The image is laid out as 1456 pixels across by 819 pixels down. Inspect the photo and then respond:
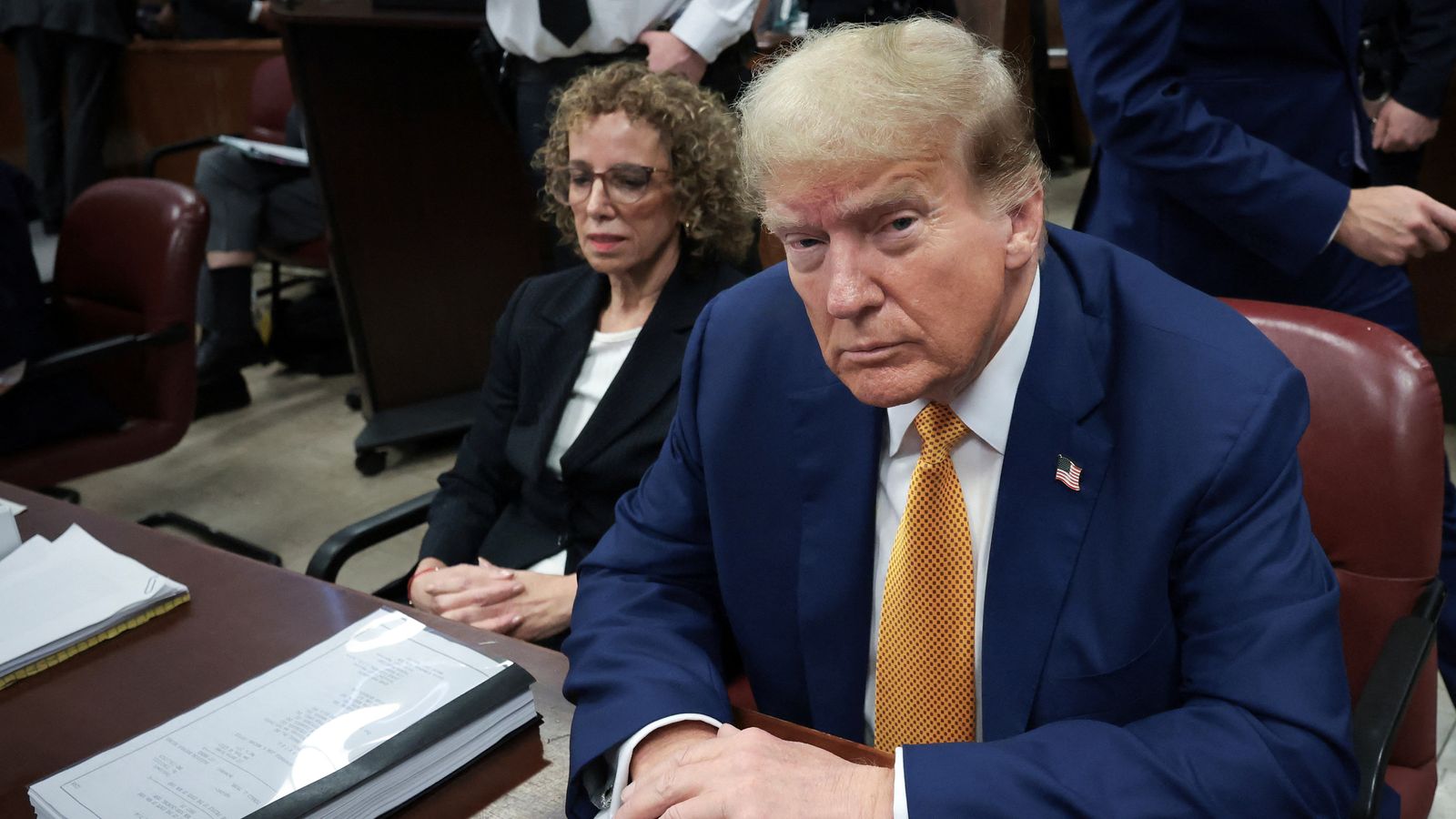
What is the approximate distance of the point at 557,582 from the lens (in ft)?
5.83

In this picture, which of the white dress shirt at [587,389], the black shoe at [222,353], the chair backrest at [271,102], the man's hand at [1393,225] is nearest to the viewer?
the man's hand at [1393,225]

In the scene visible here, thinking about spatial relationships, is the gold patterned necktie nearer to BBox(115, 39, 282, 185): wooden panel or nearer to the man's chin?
the man's chin

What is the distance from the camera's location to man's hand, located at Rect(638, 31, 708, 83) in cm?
270

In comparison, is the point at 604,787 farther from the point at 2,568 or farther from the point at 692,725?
the point at 2,568

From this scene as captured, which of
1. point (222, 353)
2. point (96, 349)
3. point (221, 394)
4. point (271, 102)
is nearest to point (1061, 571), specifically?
point (96, 349)

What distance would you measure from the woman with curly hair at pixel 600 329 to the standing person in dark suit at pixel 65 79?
15.4 ft

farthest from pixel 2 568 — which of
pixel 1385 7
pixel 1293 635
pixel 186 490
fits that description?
pixel 1385 7

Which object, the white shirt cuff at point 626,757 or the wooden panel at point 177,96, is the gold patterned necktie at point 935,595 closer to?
the white shirt cuff at point 626,757

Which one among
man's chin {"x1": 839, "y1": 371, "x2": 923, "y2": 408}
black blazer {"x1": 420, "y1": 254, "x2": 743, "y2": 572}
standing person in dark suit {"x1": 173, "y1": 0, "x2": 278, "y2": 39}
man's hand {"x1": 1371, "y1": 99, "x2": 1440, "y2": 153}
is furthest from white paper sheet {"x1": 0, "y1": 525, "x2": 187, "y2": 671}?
standing person in dark suit {"x1": 173, "y1": 0, "x2": 278, "y2": 39}

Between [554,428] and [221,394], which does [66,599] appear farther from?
[221,394]

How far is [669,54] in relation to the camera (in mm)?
2701

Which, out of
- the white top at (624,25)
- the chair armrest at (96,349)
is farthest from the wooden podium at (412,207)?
the chair armrest at (96,349)

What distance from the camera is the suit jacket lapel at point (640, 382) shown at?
6.24 feet

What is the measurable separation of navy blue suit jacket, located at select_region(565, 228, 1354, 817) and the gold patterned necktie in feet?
0.11
